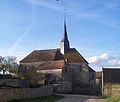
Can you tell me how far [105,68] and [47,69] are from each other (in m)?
14.1

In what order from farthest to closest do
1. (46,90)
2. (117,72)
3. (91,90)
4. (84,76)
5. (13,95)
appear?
(84,76)
(91,90)
(117,72)
(46,90)
(13,95)

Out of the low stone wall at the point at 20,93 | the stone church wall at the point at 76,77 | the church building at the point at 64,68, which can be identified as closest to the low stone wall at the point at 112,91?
the low stone wall at the point at 20,93

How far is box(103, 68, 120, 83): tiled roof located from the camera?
6475 centimetres

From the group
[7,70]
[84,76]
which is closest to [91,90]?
[84,76]

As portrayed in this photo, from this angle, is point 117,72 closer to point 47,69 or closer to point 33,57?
point 47,69

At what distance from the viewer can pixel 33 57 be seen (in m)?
83.0

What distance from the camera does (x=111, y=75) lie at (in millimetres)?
65938

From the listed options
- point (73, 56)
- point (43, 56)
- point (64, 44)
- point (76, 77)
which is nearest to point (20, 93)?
point (76, 77)

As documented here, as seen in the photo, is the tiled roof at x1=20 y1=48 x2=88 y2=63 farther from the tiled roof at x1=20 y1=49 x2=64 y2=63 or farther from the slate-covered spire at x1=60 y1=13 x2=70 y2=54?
the slate-covered spire at x1=60 y1=13 x2=70 y2=54

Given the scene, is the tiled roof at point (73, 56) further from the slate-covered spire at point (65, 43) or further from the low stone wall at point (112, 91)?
the low stone wall at point (112, 91)

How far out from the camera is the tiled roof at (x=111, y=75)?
6475 centimetres

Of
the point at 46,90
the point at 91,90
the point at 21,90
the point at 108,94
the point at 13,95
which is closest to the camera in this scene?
the point at 13,95

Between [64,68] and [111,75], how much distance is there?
37.2ft

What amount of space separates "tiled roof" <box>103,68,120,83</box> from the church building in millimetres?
6171
